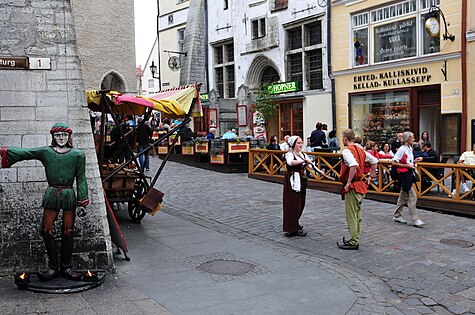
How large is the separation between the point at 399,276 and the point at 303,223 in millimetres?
3292

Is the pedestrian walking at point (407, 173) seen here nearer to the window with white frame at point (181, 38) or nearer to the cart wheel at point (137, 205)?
the cart wheel at point (137, 205)

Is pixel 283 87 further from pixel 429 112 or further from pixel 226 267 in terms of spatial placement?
pixel 226 267

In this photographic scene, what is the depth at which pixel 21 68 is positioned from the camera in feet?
20.8

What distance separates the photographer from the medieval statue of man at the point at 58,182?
5707 millimetres

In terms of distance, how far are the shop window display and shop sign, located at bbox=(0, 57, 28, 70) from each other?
565 inches

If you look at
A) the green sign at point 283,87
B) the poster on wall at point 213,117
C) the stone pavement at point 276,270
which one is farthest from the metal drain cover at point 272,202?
the poster on wall at point 213,117

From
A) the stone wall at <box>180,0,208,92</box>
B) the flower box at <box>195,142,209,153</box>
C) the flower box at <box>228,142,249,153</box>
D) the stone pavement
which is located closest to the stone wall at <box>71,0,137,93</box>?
the stone wall at <box>180,0,208,92</box>

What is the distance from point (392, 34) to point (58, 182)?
15537 mm

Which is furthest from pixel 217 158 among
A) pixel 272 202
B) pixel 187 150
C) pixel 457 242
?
pixel 457 242

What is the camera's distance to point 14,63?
631cm

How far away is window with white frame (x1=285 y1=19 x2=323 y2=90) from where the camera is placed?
2217 cm

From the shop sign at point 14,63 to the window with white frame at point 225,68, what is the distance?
21739 mm

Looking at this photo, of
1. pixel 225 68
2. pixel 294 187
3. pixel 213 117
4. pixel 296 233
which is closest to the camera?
pixel 294 187

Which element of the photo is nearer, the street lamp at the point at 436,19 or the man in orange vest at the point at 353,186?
the man in orange vest at the point at 353,186
